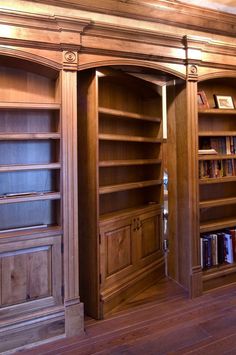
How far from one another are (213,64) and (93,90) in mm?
1371

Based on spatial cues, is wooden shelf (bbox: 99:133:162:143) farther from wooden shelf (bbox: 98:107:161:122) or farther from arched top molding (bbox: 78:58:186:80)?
arched top molding (bbox: 78:58:186:80)

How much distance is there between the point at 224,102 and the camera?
136 inches

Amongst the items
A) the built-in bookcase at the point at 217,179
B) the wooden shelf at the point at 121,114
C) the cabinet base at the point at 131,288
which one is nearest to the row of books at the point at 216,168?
the built-in bookcase at the point at 217,179

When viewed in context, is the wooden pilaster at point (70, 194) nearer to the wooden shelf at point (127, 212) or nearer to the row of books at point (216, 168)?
the wooden shelf at point (127, 212)

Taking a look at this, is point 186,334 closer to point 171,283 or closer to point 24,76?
point 171,283

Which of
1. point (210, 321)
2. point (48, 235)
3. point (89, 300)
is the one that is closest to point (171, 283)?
point (210, 321)

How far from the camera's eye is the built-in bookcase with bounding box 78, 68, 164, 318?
2574mm

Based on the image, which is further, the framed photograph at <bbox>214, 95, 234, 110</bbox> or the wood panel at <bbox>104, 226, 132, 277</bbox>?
the framed photograph at <bbox>214, 95, 234, 110</bbox>

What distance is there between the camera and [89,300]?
104 inches

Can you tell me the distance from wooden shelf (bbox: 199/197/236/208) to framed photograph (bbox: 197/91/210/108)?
103 centimetres

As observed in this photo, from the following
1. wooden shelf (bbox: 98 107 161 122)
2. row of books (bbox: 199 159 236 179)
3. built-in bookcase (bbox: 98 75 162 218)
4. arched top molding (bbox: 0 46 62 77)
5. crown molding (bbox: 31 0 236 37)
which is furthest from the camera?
row of books (bbox: 199 159 236 179)

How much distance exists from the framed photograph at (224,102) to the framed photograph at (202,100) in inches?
7.8

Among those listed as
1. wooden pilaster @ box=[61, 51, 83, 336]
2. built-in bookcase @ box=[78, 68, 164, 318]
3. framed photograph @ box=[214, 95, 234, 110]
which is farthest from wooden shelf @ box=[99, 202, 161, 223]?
framed photograph @ box=[214, 95, 234, 110]

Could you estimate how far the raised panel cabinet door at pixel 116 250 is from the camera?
8.85 feet
